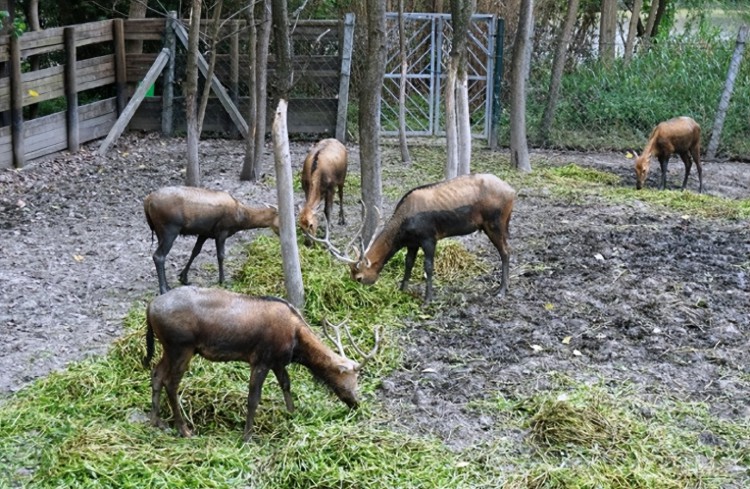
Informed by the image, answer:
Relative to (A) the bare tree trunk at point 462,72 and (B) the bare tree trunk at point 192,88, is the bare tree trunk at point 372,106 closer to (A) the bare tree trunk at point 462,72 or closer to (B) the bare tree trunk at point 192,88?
(A) the bare tree trunk at point 462,72

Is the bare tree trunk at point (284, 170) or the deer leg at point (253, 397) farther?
the bare tree trunk at point (284, 170)

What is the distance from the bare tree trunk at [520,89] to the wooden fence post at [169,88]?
18.9ft

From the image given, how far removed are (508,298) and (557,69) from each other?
26.3 feet

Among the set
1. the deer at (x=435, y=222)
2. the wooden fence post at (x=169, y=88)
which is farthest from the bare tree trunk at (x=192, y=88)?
the wooden fence post at (x=169, y=88)

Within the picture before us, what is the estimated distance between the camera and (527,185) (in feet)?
45.4

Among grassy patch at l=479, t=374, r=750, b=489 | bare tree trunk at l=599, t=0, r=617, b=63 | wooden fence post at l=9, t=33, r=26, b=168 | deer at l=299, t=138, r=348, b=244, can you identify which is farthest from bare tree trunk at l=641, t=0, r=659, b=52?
grassy patch at l=479, t=374, r=750, b=489

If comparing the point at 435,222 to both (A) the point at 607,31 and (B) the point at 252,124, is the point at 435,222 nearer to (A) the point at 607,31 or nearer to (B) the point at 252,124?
(B) the point at 252,124

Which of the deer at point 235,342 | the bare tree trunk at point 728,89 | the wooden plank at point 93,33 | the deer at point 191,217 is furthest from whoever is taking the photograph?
the bare tree trunk at point 728,89

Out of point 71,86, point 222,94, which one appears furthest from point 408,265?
point 71,86

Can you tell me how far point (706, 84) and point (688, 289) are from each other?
960 cm

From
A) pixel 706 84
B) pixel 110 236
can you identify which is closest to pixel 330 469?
pixel 110 236

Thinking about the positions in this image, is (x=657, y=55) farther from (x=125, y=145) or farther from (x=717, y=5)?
(x=125, y=145)

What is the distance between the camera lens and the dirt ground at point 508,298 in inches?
288

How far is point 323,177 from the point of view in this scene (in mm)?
11008
